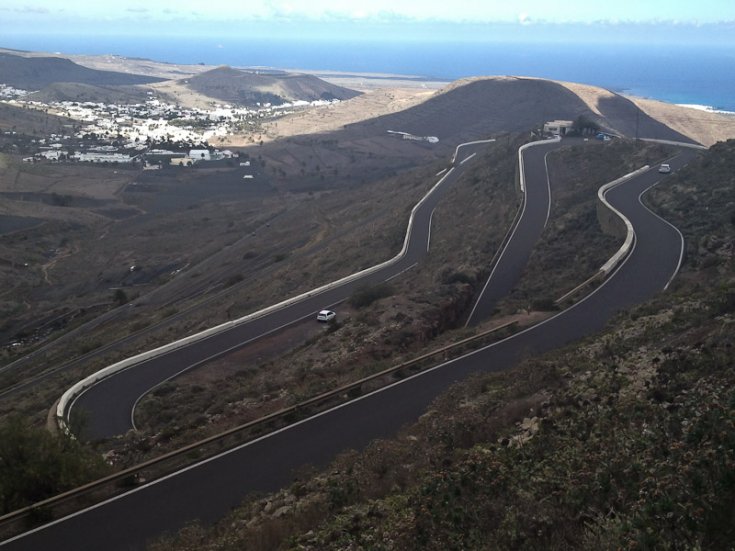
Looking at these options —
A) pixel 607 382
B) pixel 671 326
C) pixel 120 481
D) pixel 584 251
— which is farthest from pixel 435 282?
pixel 120 481

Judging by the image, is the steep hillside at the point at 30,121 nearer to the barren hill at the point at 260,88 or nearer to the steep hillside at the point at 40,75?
the barren hill at the point at 260,88

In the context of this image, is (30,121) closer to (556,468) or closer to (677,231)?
(677,231)

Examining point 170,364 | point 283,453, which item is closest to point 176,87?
point 170,364

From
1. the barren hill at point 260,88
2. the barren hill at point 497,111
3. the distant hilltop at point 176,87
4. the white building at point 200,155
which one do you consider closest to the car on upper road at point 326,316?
the white building at point 200,155

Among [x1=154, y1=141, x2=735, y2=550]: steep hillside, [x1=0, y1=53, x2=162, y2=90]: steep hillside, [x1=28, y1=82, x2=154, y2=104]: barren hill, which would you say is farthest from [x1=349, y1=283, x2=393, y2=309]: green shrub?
[x1=0, y1=53, x2=162, y2=90]: steep hillside

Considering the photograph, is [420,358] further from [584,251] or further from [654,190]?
[654,190]
